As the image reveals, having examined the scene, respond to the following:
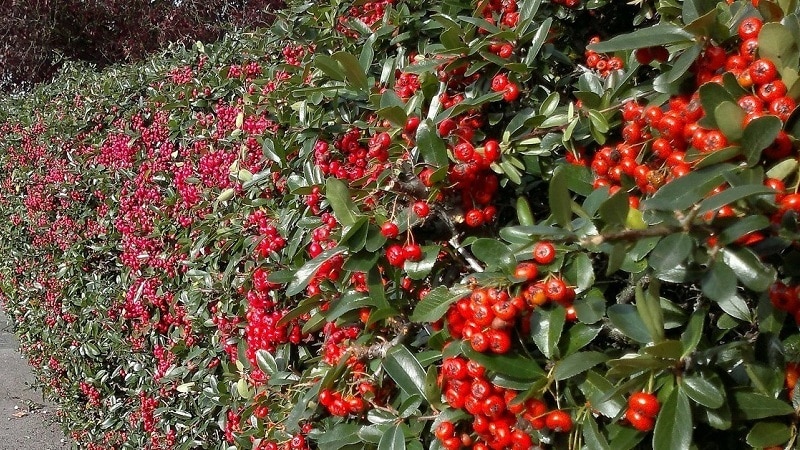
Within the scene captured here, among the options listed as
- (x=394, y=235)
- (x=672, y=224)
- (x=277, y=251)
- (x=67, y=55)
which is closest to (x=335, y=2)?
(x=277, y=251)

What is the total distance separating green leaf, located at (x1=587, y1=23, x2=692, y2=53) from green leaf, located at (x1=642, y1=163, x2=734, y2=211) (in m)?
0.30

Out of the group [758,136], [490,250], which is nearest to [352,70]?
[490,250]

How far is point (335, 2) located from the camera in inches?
93.1

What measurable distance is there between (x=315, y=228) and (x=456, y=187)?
1.48ft

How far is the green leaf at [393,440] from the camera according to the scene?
4.27 ft

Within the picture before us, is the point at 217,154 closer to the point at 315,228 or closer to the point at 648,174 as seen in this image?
the point at 315,228

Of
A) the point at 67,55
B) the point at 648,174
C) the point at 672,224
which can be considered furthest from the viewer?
the point at 67,55

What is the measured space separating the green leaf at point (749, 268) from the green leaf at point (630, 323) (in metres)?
0.19

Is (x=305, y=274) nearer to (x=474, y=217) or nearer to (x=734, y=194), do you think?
(x=474, y=217)

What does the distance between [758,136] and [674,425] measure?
43 cm

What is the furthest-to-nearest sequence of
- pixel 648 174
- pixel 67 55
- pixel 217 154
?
pixel 67 55 < pixel 217 154 < pixel 648 174

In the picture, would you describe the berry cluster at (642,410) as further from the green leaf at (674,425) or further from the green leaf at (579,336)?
the green leaf at (579,336)

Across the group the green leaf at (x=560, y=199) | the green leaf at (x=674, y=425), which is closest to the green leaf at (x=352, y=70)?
the green leaf at (x=560, y=199)

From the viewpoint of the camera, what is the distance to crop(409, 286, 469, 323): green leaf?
1.26m
